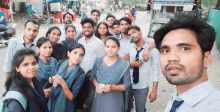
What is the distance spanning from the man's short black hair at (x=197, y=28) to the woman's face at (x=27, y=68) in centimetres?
122

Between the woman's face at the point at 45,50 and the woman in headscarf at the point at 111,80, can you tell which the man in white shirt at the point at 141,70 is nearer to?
the woman in headscarf at the point at 111,80

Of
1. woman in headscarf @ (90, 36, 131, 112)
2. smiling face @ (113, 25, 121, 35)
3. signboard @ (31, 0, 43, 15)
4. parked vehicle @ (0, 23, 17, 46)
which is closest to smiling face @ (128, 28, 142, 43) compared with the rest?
woman in headscarf @ (90, 36, 131, 112)

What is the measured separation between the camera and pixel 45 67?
2.16m

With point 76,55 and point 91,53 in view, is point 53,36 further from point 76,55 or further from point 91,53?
point 76,55

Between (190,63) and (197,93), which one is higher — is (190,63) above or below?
above

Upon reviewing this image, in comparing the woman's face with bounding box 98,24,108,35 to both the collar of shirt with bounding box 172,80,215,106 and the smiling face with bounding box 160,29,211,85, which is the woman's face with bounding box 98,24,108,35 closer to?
the smiling face with bounding box 160,29,211,85

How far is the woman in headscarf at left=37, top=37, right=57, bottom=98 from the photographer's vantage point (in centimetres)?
213

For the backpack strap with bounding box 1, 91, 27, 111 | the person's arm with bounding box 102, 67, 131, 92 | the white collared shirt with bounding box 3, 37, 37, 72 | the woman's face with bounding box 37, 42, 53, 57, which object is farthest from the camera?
the white collared shirt with bounding box 3, 37, 37, 72

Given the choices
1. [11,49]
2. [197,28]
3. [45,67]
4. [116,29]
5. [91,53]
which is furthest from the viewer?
[116,29]

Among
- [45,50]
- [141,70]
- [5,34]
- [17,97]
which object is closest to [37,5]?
[5,34]

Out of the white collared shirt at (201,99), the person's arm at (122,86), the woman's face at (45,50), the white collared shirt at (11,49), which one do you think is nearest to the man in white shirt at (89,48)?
the woman's face at (45,50)

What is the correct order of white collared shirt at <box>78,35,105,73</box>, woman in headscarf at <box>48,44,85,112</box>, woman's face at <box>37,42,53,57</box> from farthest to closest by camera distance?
white collared shirt at <box>78,35,105,73</box> < woman's face at <box>37,42,53,57</box> < woman in headscarf at <box>48,44,85,112</box>

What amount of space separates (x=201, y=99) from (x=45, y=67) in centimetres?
188

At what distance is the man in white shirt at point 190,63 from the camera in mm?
890
